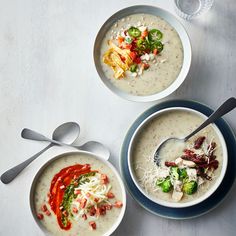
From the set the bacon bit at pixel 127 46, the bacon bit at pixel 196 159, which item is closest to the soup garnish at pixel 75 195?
the bacon bit at pixel 196 159

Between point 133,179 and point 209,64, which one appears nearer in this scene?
point 133,179

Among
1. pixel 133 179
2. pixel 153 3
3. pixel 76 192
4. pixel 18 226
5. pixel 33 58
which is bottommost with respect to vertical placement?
pixel 18 226

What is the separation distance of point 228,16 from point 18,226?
188 centimetres

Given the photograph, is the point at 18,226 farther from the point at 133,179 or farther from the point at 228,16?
the point at 228,16

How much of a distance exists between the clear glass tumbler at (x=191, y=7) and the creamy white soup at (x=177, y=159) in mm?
637

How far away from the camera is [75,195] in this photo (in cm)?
275

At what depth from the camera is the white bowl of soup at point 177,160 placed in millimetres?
2629

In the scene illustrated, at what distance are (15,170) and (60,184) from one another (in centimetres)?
32

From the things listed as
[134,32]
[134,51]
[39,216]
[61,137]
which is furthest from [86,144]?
[134,32]

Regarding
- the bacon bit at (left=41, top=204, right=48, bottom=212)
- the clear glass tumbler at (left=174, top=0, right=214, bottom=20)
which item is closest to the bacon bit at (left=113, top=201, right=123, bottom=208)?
the bacon bit at (left=41, top=204, right=48, bottom=212)

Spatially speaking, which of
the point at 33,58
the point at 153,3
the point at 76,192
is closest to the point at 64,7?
the point at 33,58

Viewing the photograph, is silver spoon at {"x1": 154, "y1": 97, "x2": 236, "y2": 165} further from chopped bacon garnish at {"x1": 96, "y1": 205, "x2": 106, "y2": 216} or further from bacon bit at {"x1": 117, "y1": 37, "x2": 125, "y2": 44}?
bacon bit at {"x1": 117, "y1": 37, "x2": 125, "y2": 44}

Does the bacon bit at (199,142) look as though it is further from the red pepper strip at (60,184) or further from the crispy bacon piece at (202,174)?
the red pepper strip at (60,184)

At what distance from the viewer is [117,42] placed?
2783mm
